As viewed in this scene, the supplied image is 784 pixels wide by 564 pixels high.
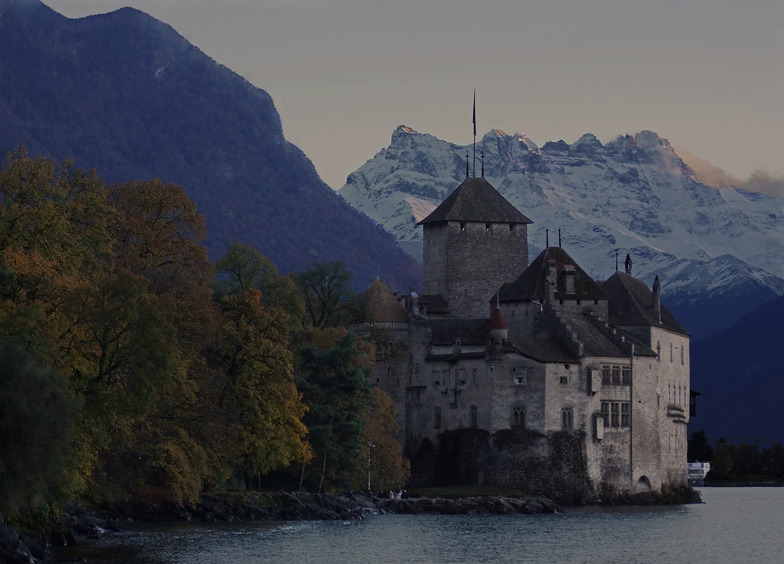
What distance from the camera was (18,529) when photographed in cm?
6144

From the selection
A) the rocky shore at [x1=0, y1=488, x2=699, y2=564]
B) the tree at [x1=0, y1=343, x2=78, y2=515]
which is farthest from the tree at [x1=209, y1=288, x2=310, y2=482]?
the tree at [x1=0, y1=343, x2=78, y2=515]

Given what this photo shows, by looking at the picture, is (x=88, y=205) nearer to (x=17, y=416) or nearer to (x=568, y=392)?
(x=17, y=416)

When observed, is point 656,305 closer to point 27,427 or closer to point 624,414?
point 624,414

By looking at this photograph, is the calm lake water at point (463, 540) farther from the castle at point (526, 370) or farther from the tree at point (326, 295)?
the tree at point (326, 295)

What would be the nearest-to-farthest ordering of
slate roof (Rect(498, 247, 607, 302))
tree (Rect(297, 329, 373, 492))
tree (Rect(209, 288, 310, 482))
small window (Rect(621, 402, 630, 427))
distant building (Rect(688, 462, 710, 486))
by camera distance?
tree (Rect(209, 288, 310, 482)), tree (Rect(297, 329, 373, 492)), small window (Rect(621, 402, 630, 427)), slate roof (Rect(498, 247, 607, 302)), distant building (Rect(688, 462, 710, 486))

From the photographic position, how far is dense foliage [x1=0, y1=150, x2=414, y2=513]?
58469 millimetres

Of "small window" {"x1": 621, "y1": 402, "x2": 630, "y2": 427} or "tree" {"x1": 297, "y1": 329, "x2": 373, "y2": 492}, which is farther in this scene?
"small window" {"x1": 621, "y1": 402, "x2": 630, "y2": 427}

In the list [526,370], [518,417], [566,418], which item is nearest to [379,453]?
[518,417]

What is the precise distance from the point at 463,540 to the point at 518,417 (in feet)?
102

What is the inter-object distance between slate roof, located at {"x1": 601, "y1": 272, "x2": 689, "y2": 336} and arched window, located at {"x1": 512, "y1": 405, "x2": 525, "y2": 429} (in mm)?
12723

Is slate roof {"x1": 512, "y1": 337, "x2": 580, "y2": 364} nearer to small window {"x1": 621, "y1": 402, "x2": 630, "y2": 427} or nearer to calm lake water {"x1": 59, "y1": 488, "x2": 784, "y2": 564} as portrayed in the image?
small window {"x1": 621, "y1": 402, "x2": 630, "y2": 427}

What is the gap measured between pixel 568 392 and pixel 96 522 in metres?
42.7

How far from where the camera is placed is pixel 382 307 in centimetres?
12112

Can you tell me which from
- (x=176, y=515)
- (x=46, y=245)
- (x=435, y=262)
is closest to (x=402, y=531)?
(x=176, y=515)
